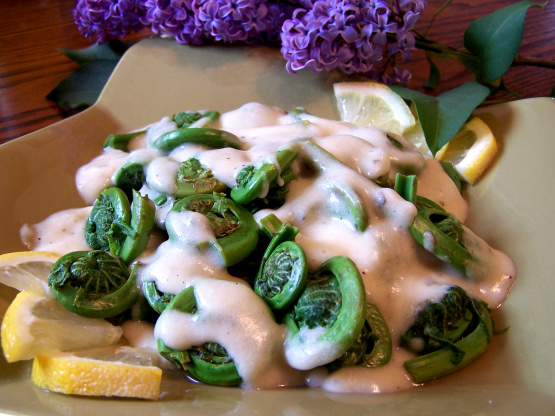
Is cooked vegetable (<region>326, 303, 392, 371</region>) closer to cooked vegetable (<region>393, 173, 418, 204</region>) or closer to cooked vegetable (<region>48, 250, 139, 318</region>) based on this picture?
cooked vegetable (<region>393, 173, 418, 204</region>)

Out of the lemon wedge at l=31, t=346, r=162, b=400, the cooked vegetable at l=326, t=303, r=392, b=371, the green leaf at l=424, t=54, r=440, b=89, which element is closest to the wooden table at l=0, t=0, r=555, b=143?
the green leaf at l=424, t=54, r=440, b=89

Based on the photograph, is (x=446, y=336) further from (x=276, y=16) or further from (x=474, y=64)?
(x=276, y=16)

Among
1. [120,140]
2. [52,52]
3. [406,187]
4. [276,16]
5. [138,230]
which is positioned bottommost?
[52,52]

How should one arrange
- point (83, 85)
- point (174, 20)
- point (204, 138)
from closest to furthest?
point (204, 138)
point (174, 20)
point (83, 85)

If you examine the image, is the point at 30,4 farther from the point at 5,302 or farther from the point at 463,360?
the point at 463,360

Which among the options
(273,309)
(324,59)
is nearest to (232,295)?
(273,309)

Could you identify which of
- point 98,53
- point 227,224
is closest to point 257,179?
point 227,224
